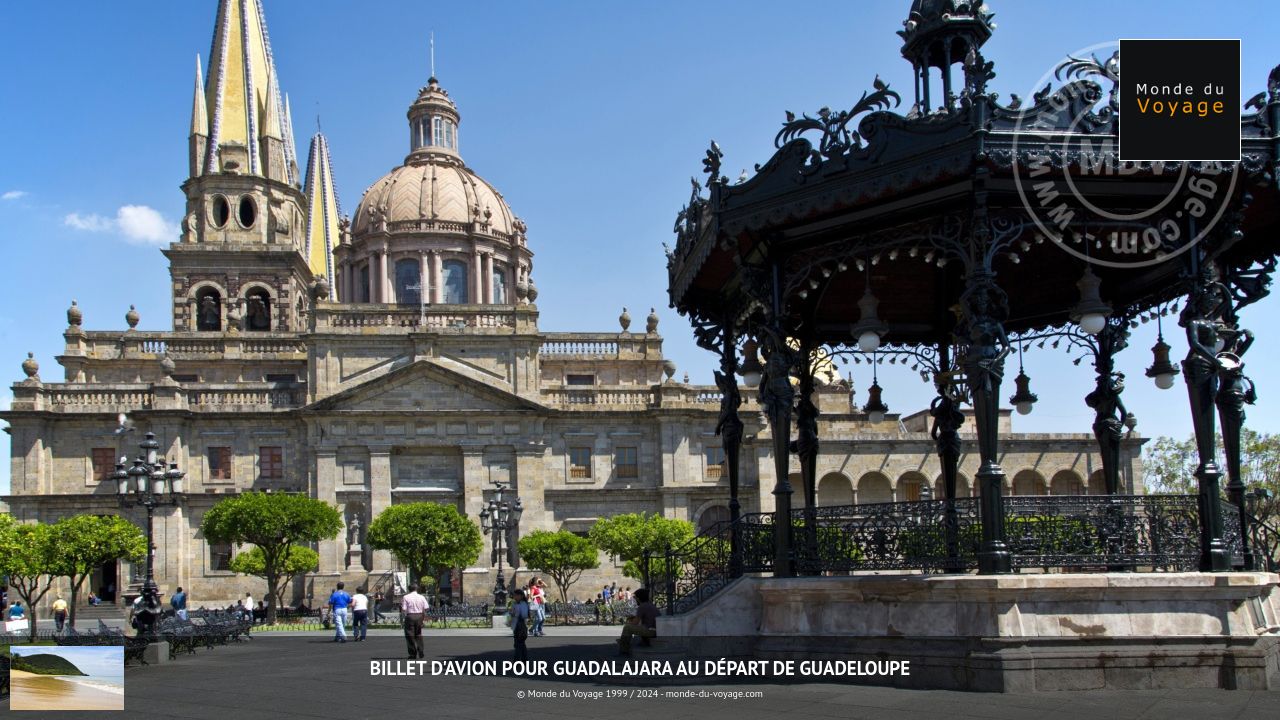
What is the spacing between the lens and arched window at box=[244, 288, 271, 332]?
5472 cm

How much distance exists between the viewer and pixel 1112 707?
352 inches

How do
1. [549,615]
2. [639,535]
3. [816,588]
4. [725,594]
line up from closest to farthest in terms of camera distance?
[816,588], [725,594], [549,615], [639,535]

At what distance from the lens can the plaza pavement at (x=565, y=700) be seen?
8.96 metres

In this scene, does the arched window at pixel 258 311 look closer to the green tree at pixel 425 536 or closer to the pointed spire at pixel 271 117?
the pointed spire at pixel 271 117

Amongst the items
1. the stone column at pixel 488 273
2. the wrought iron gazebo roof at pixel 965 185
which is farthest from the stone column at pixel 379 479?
the wrought iron gazebo roof at pixel 965 185

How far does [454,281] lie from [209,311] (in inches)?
451

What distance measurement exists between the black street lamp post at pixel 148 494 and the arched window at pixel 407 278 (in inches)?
1302

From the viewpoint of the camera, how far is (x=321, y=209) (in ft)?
309

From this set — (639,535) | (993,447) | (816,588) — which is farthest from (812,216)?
(639,535)

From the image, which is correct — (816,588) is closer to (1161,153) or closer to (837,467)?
(1161,153)

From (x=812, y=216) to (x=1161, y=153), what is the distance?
309 centimetres

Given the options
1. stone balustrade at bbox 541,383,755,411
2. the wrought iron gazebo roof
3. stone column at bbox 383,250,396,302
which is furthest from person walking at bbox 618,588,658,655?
stone column at bbox 383,250,396,302

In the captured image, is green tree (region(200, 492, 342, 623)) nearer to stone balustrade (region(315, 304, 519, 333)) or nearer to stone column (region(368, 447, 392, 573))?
stone column (region(368, 447, 392, 573))

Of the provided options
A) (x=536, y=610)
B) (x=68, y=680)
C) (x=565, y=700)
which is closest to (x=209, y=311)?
(x=536, y=610)
